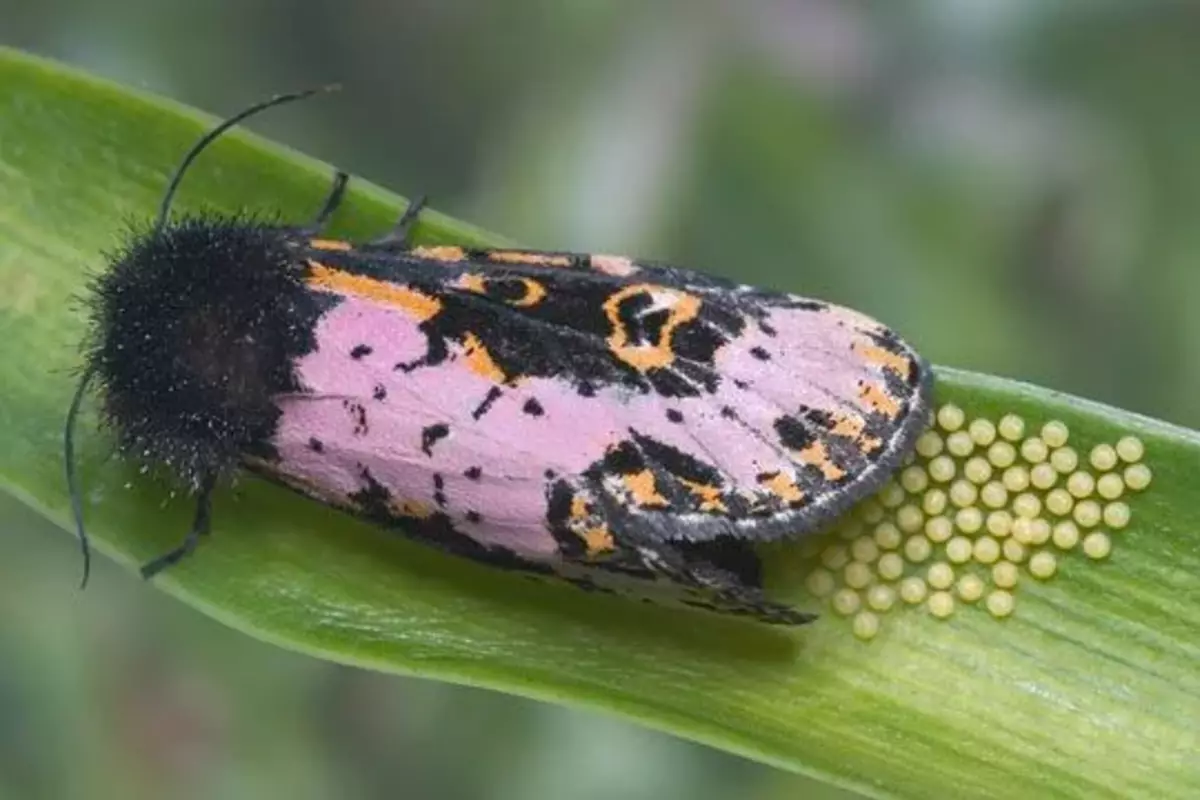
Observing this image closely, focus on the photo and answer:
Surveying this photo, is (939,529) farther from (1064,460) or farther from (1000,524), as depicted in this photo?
(1064,460)

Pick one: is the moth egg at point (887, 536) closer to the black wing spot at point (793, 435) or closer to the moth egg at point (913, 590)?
the moth egg at point (913, 590)

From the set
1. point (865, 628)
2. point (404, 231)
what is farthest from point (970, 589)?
point (404, 231)

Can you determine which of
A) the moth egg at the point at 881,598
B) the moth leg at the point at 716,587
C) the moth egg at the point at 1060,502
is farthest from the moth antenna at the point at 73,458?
the moth egg at the point at 1060,502

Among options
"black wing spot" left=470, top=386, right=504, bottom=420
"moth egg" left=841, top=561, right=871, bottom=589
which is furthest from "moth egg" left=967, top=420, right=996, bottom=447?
"black wing spot" left=470, top=386, right=504, bottom=420

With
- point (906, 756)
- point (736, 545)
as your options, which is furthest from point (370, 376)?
point (906, 756)

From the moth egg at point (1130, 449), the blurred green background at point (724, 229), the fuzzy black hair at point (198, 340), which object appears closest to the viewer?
the moth egg at point (1130, 449)

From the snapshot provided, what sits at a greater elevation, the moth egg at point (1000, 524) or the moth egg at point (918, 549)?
the moth egg at point (1000, 524)

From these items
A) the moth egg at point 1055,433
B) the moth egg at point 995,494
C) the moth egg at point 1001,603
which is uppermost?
the moth egg at point 1055,433
